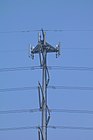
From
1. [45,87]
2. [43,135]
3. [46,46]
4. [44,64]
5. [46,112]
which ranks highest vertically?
[46,46]

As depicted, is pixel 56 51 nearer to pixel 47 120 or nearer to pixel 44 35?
pixel 44 35

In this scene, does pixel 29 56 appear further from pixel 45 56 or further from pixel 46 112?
pixel 46 112

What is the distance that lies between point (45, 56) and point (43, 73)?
2.83ft

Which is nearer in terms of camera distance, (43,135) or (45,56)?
(43,135)

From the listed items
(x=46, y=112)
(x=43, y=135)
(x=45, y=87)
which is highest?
(x=45, y=87)

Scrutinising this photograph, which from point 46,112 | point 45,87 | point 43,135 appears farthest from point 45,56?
point 43,135

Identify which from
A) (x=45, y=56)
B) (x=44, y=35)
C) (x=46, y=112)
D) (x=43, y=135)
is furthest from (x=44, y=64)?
(x=43, y=135)

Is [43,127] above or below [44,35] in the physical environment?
below

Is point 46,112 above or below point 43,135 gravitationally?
above

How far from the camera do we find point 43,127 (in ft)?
43.7

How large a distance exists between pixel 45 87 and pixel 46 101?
26.4 inches

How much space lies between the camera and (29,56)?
573 inches

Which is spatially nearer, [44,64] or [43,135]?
[43,135]

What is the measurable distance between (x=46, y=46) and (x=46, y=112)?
3240 mm
